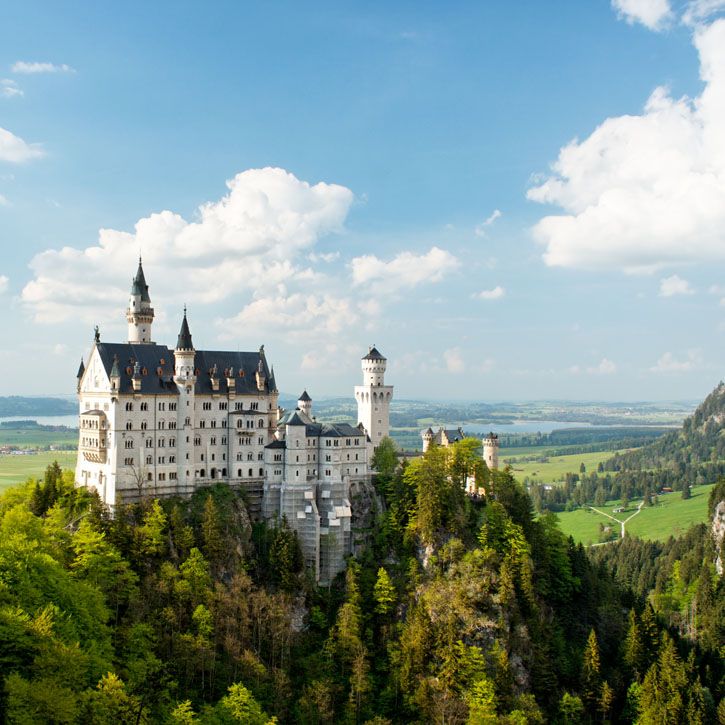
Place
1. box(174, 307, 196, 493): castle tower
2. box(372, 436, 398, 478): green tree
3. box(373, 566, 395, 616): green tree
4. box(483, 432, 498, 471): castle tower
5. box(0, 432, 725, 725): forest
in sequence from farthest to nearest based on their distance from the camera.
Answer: box(483, 432, 498, 471): castle tower → box(372, 436, 398, 478): green tree → box(174, 307, 196, 493): castle tower → box(373, 566, 395, 616): green tree → box(0, 432, 725, 725): forest

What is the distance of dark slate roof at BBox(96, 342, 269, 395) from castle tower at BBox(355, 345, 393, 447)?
16305 millimetres

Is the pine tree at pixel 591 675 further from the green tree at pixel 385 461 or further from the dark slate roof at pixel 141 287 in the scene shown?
the dark slate roof at pixel 141 287

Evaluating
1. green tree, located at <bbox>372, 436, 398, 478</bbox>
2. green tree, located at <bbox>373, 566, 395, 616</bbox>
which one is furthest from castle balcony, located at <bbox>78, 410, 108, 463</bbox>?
green tree, located at <bbox>373, 566, 395, 616</bbox>

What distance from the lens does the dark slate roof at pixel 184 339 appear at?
98500 mm

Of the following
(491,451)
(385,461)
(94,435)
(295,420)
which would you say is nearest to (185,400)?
(94,435)

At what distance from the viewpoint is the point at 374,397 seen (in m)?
115

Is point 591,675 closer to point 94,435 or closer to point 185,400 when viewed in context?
point 185,400

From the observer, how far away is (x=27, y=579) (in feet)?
222

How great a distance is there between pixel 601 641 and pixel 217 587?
5214 cm

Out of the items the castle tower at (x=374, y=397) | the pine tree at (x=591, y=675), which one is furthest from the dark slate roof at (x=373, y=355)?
the pine tree at (x=591, y=675)

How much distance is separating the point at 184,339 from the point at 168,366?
4324 millimetres

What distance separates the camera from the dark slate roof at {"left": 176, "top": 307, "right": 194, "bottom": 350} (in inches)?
3878

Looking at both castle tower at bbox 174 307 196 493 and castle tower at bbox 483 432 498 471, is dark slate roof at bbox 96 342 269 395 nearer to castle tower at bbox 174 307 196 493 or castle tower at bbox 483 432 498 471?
castle tower at bbox 174 307 196 493

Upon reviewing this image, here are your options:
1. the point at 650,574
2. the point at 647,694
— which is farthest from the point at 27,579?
the point at 650,574
